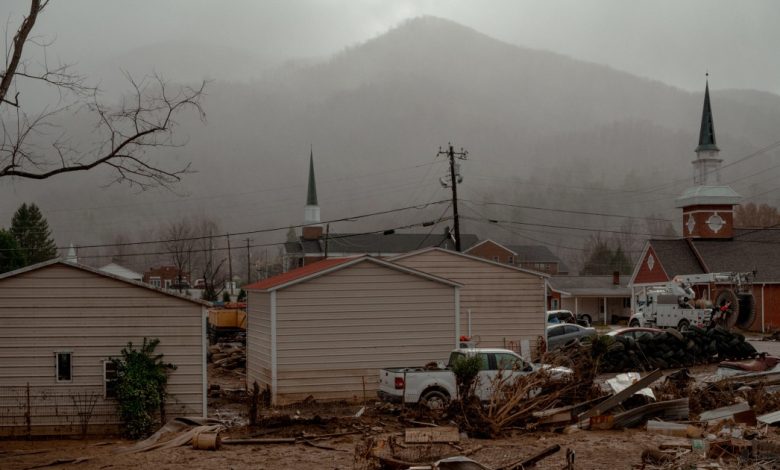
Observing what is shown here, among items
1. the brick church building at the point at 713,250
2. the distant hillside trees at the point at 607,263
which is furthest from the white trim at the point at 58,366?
the distant hillside trees at the point at 607,263

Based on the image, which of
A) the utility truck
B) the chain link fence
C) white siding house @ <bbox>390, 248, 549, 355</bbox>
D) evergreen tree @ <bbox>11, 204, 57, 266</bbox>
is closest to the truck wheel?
the chain link fence

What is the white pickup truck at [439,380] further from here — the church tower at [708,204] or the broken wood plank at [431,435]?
the church tower at [708,204]

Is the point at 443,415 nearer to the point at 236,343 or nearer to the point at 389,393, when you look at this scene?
the point at 389,393

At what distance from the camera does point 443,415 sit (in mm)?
18047

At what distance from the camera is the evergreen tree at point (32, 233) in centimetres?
8438

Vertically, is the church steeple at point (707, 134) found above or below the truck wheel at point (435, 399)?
above

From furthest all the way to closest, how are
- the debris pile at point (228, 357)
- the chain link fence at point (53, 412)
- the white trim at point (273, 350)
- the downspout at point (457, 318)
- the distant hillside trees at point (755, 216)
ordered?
the distant hillside trees at point (755, 216)
the debris pile at point (228, 357)
the downspout at point (457, 318)
the white trim at point (273, 350)
the chain link fence at point (53, 412)

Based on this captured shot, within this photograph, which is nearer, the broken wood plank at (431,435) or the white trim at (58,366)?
the broken wood plank at (431,435)

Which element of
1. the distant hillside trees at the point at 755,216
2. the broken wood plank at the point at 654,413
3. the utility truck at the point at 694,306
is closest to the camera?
the broken wood plank at the point at 654,413

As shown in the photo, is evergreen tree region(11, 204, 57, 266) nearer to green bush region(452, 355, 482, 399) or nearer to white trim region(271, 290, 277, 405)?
white trim region(271, 290, 277, 405)

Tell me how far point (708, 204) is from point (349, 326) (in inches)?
1817

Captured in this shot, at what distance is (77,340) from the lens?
1978 centimetres

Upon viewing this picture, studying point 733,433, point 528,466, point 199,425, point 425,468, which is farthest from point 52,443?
point 733,433

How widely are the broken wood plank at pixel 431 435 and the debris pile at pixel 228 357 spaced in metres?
21.0
